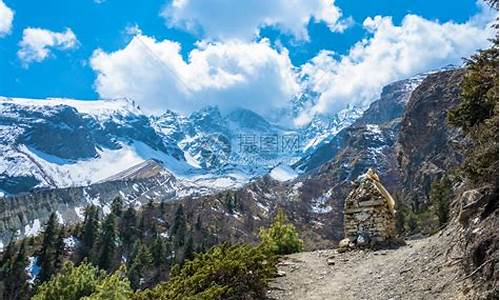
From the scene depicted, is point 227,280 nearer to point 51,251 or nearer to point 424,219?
point 424,219

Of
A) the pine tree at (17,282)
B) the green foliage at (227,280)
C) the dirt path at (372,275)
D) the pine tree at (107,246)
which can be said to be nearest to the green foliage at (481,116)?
the dirt path at (372,275)

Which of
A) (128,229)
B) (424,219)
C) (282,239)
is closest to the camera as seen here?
(282,239)

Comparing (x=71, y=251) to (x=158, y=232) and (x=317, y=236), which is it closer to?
(x=158, y=232)

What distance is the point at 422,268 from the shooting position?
581 inches

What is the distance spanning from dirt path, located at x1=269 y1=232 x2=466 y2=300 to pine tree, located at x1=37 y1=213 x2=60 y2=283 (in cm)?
7756

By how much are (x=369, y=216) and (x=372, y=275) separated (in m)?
5.04

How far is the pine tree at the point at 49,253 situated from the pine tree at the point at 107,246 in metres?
8.16

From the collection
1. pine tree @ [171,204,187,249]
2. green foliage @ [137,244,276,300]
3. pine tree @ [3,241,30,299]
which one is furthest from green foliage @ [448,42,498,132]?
pine tree @ [171,204,187,249]

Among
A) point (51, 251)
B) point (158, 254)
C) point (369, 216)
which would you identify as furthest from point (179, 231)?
point (369, 216)

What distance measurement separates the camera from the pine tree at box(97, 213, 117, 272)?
332 feet

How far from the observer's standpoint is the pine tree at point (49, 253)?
8988cm

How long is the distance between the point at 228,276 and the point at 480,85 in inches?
350

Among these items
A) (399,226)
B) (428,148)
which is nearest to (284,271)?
(399,226)

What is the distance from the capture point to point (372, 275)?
1669 centimetres
